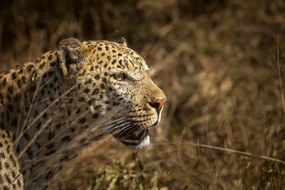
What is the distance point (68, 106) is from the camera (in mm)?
7148

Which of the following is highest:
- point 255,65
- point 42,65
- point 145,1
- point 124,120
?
point 42,65

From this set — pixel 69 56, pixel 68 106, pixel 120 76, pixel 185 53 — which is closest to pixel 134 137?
pixel 120 76

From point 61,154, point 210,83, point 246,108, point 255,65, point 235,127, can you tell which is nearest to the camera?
point 61,154

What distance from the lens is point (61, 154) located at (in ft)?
22.7

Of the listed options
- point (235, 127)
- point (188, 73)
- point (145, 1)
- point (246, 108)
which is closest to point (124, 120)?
point (235, 127)

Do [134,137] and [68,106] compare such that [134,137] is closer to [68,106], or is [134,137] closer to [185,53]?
[68,106]

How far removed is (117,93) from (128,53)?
0.32 meters

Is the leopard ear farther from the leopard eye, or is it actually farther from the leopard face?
the leopard eye

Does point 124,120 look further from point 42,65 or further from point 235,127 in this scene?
point 235,127

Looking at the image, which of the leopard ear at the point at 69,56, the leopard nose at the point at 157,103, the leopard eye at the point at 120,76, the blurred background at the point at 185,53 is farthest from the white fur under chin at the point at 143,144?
the blurred background at the point at 185,53

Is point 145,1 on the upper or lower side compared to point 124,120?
lower

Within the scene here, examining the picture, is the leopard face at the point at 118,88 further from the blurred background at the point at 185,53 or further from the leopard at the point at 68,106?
the blurred background at the point at 185,53

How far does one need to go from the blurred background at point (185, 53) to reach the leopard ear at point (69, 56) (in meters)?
1.57

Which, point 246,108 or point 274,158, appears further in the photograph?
point 246,108
